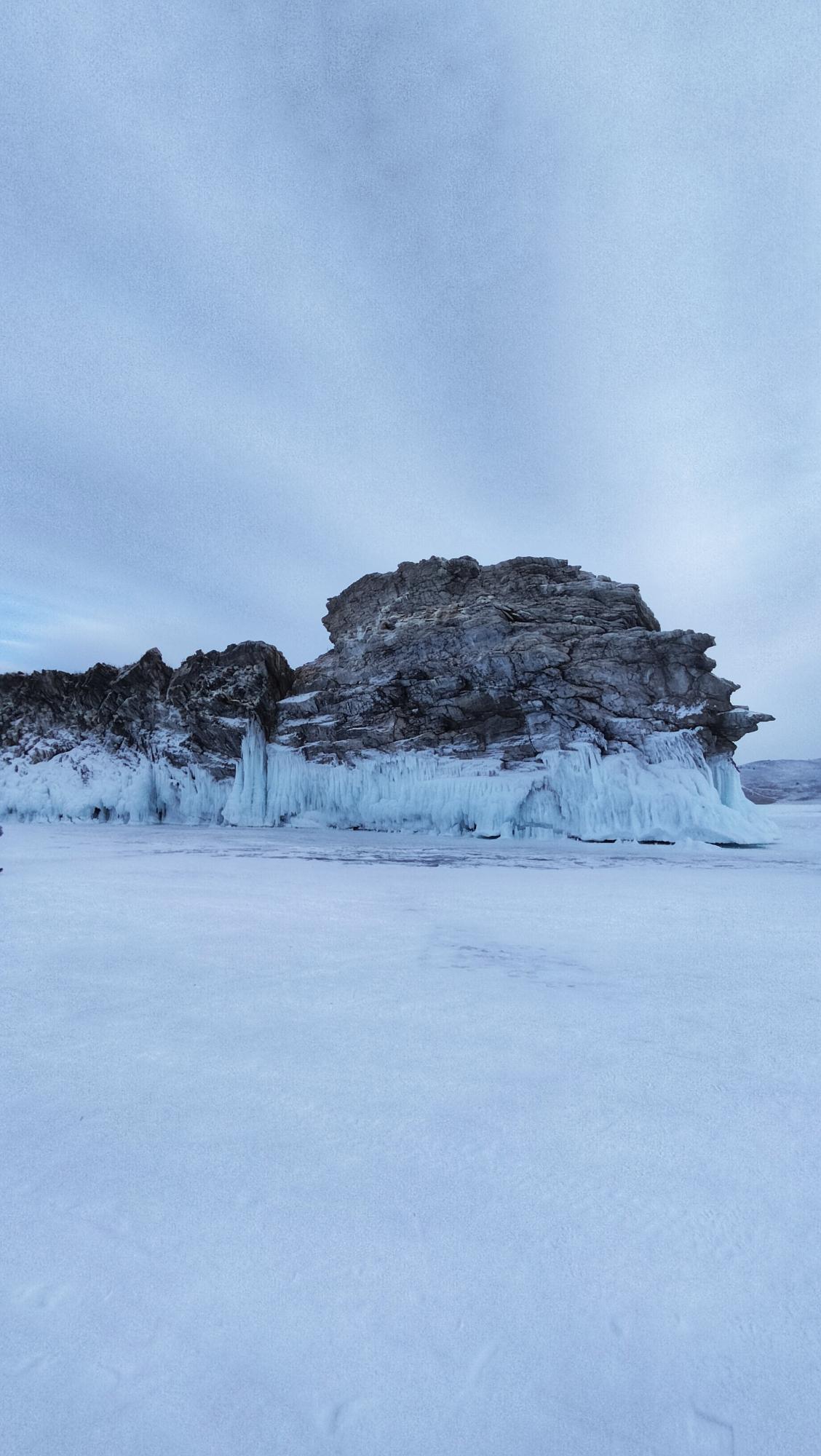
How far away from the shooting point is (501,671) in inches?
737

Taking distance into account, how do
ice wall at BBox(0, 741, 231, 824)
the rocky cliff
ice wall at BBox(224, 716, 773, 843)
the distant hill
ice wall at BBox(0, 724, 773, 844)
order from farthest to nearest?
the distant hill
ice wall at BBox(0, 741, 231, 824)
the rocky cliff
ice wall at BBox(0, 724, 773, 844)
ice wall at BBox(224, 716, 773, 843)

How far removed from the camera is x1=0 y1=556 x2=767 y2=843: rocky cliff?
54.2ft

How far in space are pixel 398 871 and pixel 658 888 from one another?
12.0 ft

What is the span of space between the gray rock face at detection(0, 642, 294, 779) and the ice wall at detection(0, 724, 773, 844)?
27.1 inches

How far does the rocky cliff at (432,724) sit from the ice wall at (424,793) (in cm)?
6

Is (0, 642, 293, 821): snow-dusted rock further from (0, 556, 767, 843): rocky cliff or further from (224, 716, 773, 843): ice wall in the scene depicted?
(224, 716, 773, 843): ice wall

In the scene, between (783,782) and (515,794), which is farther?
(783,782)

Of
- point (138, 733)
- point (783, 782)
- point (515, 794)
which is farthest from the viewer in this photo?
point (783, 782)

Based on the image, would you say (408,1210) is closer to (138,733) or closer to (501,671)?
(501,671)

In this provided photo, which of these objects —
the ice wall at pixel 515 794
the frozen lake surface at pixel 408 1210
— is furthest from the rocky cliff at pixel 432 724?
the frozen lake surface at pixel 408 1210

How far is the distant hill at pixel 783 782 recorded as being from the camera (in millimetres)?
41031

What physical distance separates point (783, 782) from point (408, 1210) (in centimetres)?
5389

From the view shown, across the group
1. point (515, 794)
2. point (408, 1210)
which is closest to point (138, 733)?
point (515, 794)

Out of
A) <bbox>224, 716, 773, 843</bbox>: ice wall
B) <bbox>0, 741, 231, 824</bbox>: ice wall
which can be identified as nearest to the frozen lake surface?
<bbox>224, 716, 773, 843</bbox>: ice wall
